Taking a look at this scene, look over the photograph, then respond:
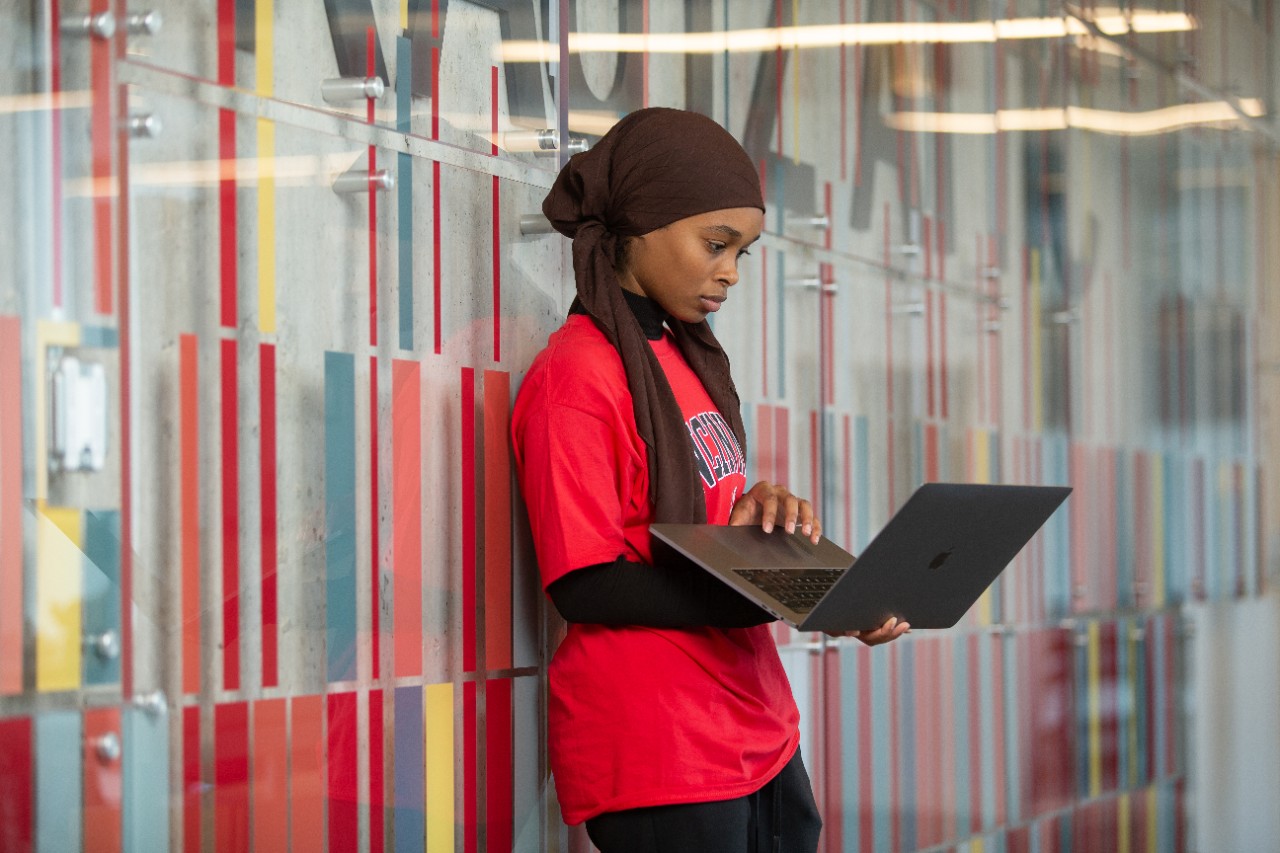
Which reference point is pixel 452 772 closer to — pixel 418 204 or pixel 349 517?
pixel 349 517

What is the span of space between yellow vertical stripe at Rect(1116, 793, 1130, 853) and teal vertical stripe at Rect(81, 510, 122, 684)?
10.2ft

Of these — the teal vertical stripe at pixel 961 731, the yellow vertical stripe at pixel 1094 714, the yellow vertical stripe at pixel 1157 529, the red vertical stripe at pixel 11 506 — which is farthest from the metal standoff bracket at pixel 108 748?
the yellow vertical stripe at pixel 1157 529

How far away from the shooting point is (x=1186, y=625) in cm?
424

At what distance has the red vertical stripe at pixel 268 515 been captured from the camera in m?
1.60

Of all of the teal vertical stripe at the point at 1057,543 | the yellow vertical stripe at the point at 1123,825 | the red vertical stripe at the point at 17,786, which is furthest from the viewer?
the yellow vertical stripe at the point at 1123,825

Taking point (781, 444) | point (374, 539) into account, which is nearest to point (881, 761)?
point (781, 444)

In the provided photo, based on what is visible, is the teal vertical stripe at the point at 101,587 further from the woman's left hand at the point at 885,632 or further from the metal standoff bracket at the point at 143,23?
the woman's left hand at the point at 885,632

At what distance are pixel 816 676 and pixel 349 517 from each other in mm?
1234

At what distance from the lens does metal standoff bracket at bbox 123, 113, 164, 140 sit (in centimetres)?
145

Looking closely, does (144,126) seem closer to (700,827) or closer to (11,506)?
(11,506)

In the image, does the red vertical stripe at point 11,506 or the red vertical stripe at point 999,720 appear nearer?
the red vertical stripe at point 11,506

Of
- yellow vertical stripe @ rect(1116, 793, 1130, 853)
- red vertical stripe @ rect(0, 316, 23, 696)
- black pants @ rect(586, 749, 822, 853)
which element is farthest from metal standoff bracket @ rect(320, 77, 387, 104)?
yellow vertical stripe @ rect(1116, 793, 1130, 853)

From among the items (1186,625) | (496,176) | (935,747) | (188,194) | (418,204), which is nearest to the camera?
(188,194)

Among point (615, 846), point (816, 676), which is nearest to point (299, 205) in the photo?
point (615, 846)
